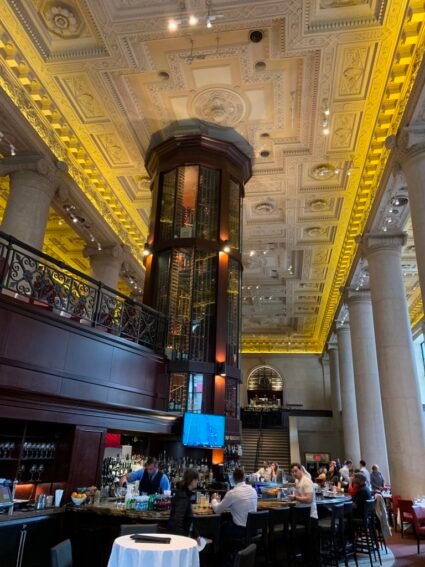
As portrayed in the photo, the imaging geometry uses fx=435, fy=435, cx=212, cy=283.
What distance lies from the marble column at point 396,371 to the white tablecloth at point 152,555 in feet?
24.7

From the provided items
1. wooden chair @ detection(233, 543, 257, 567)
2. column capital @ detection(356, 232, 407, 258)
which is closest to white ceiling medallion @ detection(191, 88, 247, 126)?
column capital @ detection(356, 232, 407, 258)

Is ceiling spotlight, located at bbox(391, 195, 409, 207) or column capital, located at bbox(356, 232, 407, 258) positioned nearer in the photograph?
ceiling spotlight, located at bbox(391, 195, 409, 207)

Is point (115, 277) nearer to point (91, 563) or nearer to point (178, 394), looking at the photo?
point (178, 394)

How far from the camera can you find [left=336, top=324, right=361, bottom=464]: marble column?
1880 cm

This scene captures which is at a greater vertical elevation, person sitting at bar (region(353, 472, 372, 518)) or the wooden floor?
person sitting at bar (region(353, 472, 372, 518))

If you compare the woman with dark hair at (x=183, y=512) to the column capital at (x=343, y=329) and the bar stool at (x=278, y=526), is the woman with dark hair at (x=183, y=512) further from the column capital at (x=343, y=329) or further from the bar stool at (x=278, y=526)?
the column capital at (x=343, y=329)

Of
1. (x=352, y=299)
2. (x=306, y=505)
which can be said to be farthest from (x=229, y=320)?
(x=352, y=299)

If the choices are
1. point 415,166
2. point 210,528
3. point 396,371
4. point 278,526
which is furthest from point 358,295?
point 210,528

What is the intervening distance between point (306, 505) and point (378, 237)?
7.63 m

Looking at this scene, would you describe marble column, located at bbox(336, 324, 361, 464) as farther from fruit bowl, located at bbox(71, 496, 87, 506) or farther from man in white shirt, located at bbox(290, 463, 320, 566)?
fruit bowl, located at bbox(71, 496, 87, 506)

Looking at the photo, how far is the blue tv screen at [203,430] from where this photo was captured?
294 inches

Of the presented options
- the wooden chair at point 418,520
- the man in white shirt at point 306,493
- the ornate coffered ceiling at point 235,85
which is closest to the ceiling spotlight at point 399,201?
the ornate coffered ceiling at point 235,85

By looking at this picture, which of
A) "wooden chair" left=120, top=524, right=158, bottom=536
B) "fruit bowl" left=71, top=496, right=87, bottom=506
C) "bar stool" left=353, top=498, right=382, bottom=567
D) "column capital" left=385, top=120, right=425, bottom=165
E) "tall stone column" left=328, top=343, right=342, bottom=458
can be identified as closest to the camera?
"wooden chair" left=120, top=524, right=158, bottom=536

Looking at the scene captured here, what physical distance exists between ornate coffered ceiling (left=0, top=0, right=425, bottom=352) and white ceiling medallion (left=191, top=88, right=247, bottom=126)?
1.3 inches
